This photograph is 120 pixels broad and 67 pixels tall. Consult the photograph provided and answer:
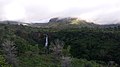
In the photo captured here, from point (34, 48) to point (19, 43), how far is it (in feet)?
24.8

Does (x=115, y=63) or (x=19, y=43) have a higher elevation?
(x=19, y=43)

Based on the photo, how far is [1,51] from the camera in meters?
129

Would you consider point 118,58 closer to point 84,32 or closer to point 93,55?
point 93,55

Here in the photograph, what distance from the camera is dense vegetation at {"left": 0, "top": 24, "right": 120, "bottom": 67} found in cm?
11775

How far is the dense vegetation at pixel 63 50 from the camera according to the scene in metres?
118

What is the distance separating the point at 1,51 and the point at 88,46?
186 ft

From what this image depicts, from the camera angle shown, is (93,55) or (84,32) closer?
(93,55)

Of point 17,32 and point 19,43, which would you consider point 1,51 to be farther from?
point 17,32

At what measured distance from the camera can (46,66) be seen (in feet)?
387

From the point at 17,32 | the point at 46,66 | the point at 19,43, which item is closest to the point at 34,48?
the point at 19,43

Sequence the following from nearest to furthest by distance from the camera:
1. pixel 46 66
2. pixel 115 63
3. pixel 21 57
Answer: pixel 46 66, pixel 21 57, pixel 115 63

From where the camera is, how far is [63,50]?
479ft

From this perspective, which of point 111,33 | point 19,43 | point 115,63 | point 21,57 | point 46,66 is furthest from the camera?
point 111,33

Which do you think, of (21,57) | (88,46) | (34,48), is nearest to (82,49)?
(88,46)
